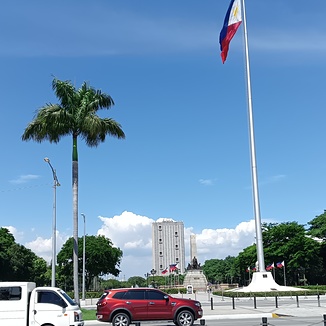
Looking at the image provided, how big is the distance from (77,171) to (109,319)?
40.3 ft

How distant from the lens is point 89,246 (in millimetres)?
89562

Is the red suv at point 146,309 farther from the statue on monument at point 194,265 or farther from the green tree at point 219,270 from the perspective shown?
the green tree at point 219,270

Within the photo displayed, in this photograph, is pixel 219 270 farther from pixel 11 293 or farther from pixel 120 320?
pixel 11 293

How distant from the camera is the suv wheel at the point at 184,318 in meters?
20.0

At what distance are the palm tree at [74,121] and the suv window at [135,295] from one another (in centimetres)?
958

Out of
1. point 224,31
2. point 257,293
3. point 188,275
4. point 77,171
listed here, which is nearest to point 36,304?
point 77,171

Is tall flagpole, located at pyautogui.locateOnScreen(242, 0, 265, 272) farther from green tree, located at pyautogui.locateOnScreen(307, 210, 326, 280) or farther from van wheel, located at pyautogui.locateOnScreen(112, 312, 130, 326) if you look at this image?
green tree, located at pyautogui.locateOnScreen(307, 210, 326, 280)

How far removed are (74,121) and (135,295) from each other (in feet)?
44.2

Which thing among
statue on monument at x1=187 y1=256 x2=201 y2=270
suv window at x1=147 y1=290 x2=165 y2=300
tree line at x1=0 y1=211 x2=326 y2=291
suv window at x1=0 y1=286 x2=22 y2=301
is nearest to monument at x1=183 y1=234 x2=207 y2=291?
statue on monument at x1=187 y1=256 x2=201 y2=270

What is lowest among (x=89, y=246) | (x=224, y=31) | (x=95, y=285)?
(x=95, y=285)

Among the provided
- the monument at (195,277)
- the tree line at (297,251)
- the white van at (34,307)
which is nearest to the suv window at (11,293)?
the white van at (34,307)

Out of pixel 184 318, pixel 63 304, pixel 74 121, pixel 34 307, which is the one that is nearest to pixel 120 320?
pixel 184 318

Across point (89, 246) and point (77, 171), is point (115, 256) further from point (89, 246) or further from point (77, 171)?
point (77, 171)

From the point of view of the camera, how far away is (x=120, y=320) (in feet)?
65.6
